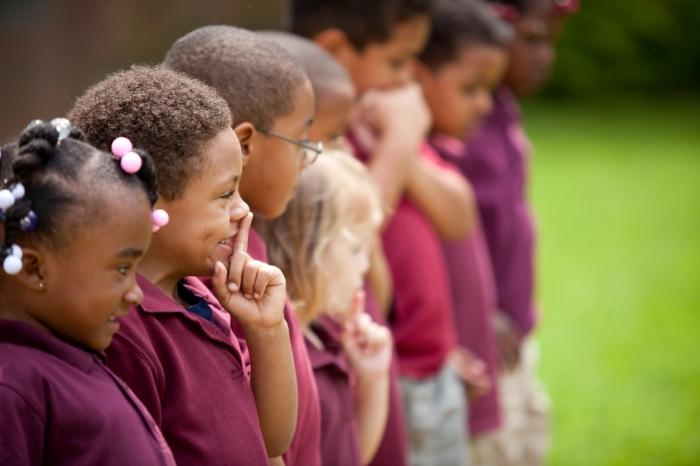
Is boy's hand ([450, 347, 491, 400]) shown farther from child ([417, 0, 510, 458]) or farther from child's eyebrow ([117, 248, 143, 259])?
child's eyebrow ([117, 248, 143, 259])

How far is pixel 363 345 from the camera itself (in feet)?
10.3

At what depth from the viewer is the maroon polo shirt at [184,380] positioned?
6.47 ft

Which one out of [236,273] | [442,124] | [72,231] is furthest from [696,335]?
[72,231]

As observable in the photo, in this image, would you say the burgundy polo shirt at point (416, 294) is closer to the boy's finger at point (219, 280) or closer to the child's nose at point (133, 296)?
the boy's finger at point (219, 280)

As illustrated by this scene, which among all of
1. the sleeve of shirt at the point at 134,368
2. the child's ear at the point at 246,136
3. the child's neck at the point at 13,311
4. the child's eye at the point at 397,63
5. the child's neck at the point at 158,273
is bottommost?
the child's eye at the point at 397,63

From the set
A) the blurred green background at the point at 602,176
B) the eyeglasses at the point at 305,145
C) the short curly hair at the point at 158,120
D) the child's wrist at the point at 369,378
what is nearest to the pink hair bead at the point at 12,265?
the short curly hair at the point at 158,120

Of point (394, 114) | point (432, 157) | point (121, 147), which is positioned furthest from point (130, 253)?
point (432, 157)

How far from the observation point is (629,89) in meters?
18.2

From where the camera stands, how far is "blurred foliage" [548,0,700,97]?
1686cm

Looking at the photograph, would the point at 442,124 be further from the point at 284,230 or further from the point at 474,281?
the point at 284,230

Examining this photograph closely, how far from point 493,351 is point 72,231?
9.64 ft

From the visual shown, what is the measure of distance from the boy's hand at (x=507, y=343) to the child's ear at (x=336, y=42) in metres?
1.44

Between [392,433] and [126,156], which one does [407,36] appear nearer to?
[392,433]

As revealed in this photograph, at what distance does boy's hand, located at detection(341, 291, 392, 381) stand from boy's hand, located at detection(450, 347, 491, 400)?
0.97 m
